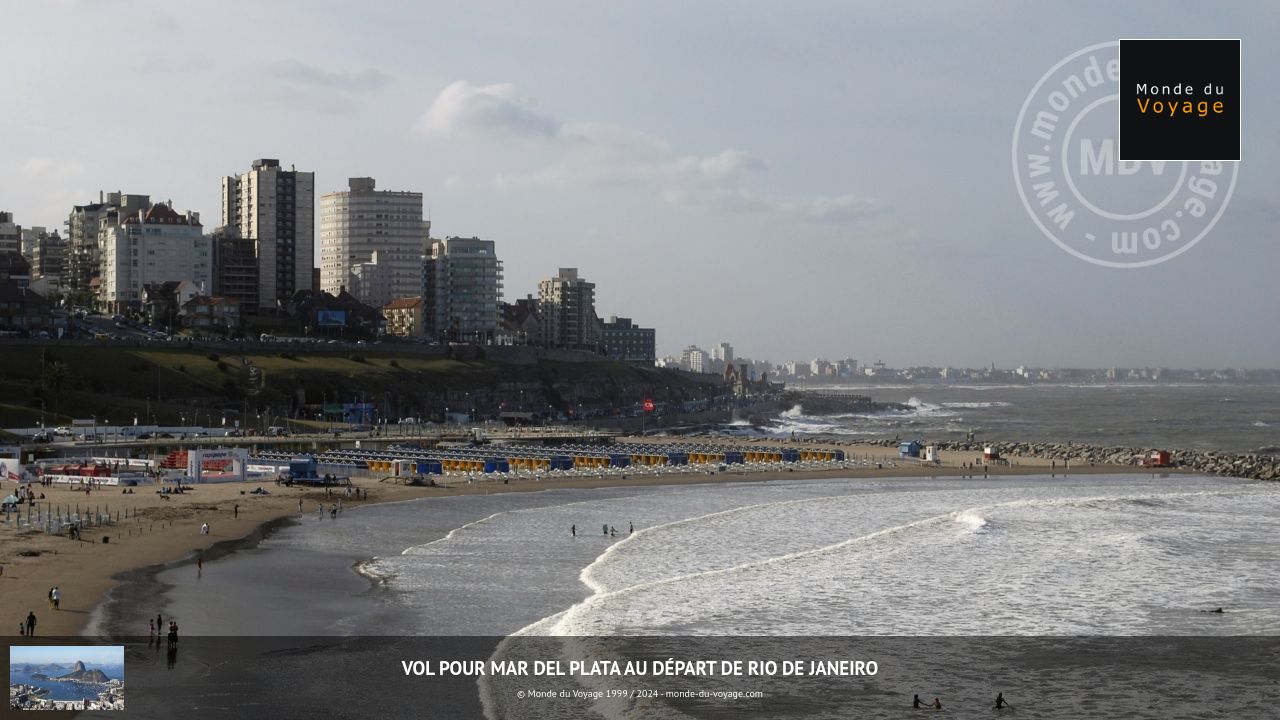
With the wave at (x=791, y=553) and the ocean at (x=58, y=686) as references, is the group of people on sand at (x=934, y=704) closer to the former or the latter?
the wave at (x=791, y=553)

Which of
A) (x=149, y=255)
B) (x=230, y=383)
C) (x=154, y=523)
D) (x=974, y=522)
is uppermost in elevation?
(x=149, y=255)

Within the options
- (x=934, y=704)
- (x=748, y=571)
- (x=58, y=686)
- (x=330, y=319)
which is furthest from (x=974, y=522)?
(x=330, y=319)

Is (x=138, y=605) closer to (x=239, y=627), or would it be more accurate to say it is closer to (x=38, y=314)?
(x=239, y=627)

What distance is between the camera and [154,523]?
56219 mm

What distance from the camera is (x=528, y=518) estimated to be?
63438 mm

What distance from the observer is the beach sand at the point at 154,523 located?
3694 cm

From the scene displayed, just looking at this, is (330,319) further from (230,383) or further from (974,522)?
(974,522)

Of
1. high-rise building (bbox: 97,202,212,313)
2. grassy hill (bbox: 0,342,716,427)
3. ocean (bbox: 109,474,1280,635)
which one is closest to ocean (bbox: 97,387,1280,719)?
ocean (bbox: 109,474,1280,635)

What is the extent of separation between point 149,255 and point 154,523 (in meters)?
145

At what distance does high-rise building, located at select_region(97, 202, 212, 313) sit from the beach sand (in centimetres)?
11892

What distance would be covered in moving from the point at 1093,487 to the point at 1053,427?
300 ft

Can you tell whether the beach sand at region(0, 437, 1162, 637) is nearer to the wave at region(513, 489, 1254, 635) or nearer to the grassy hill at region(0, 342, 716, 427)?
the wave at region(513, 489, 1254, 635)

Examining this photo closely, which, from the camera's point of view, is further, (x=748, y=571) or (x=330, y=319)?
(x=330, y=319)

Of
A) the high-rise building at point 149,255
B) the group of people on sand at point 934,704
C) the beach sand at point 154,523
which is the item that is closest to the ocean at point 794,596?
the group of people on sand at point 934,704
